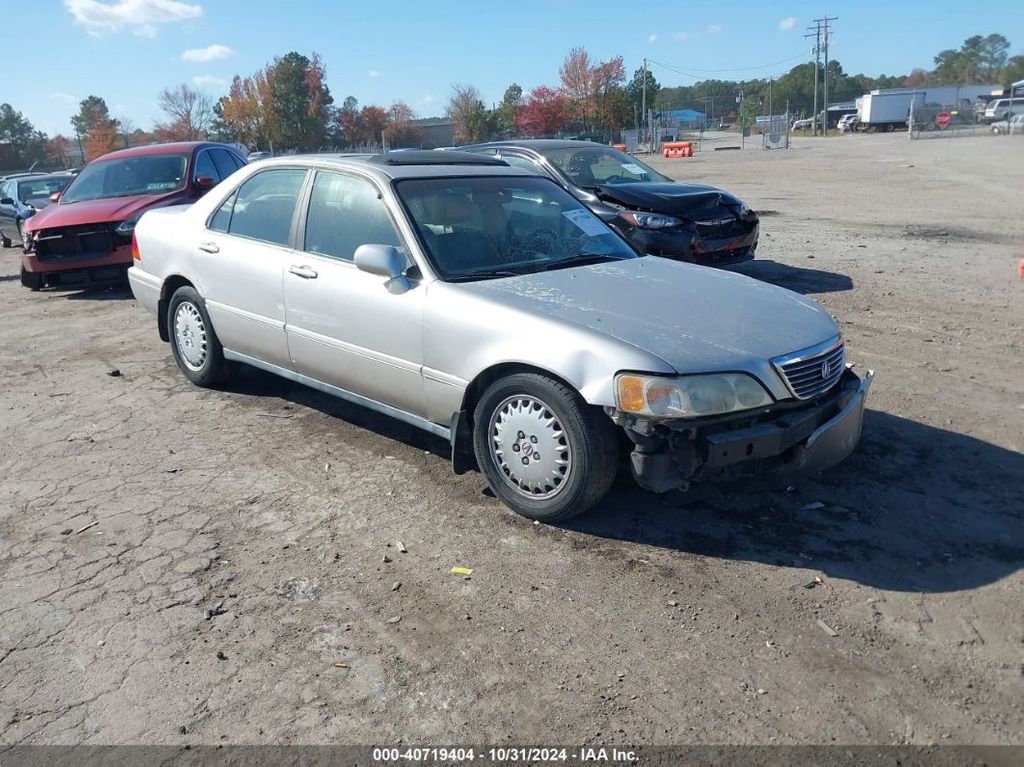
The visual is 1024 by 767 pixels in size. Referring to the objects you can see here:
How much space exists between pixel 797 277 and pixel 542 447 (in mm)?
6658

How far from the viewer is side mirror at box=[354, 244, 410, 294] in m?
4.30

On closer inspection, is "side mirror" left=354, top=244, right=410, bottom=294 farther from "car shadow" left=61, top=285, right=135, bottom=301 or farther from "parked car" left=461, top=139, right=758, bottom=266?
"car shadow" left=61, top=285, right=135, bottom=301

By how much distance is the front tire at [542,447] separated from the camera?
12.2ft

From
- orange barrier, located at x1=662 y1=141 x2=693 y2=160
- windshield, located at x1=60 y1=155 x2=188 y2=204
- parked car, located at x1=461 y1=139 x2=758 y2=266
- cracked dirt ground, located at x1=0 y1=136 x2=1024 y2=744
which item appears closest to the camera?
cracked dirt ground, located at x1=0 y1=136 x2=1024 y2=744

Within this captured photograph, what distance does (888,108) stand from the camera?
6375cm

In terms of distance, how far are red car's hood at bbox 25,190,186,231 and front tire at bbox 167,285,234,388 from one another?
472 cm

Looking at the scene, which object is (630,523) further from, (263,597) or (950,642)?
(263,597)

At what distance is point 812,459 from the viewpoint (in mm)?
3811

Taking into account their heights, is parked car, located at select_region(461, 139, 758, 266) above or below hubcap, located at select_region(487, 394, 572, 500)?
above

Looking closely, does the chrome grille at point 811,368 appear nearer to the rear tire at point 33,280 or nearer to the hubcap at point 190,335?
the hubcap at point 190,335

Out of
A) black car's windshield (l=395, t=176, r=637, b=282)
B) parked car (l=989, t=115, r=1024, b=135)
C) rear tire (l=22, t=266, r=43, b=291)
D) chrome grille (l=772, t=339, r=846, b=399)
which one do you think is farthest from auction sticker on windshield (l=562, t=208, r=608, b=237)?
parked car (l=989, t=115, r=1024, b=135)

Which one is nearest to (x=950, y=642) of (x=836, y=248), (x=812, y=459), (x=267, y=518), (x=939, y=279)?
(x=812, y=459)

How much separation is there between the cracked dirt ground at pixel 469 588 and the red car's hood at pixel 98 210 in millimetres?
4811

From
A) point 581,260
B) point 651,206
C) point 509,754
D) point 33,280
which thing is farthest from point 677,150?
point 509,754
